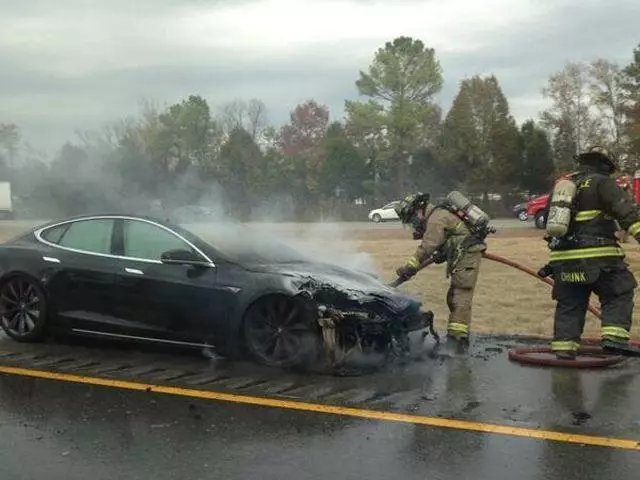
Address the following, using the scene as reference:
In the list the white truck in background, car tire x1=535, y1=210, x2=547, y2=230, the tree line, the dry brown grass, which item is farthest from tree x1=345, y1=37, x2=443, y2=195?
the white truck in background

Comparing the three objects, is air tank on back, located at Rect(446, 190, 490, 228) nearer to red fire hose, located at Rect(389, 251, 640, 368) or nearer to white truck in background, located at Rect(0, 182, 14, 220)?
red fire hose, located at Rect(389, 251, 640, 368)

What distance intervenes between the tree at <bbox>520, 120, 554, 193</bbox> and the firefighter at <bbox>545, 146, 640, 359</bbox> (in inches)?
1662

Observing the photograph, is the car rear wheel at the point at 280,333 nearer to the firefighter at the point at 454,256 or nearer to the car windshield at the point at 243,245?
the car windshield at the point at 243,245

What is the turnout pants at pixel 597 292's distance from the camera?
A: 19.7 feet

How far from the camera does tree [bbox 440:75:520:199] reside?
47062mm

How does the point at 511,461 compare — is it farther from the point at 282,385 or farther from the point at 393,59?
the point at 393,59

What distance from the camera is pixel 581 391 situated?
539 cm

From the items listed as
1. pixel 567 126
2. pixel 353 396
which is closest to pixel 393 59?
pixel 567 126

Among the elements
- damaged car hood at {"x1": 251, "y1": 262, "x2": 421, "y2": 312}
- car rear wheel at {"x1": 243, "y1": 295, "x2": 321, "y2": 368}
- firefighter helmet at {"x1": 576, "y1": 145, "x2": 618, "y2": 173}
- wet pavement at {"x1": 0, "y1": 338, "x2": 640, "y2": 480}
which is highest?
firefighter helmet at {"x1": 576, "y1": 145, "x2": 618, "y2": 173}

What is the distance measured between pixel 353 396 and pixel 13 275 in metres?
3.57

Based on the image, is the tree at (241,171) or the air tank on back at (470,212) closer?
the air tank on back at (470,212)

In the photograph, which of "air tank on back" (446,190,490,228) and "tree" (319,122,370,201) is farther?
"tree" (319,122,370,201)

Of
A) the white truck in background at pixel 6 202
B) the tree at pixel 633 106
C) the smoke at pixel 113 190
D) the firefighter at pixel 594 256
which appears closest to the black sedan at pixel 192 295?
the firefighter at pixel 594 256

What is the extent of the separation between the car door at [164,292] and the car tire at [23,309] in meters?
0.90
